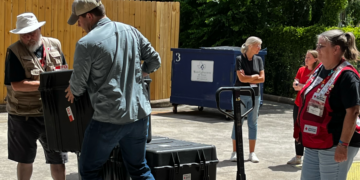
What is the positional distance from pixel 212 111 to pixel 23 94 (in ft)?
25.1

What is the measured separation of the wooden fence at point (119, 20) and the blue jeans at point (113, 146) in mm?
7233

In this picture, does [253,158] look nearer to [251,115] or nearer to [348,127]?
[251,115]

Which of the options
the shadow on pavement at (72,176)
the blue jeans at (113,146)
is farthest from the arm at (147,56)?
the shadow on pavement at (72,176)

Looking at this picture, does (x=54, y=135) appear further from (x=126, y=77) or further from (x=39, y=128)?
(x=126, y=77)

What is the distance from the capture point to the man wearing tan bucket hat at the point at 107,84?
3.58 meters

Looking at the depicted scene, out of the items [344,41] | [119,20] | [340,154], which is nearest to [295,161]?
[340,154]

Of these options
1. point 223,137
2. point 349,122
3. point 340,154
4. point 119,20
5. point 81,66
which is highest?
point 119,20

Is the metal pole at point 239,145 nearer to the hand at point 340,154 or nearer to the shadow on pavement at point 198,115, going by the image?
the hand at point 340,154

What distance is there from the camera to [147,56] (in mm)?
3951

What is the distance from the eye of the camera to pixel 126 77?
3674 millimetres

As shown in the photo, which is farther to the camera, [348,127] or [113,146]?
[113,146]

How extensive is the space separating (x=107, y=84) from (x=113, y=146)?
495mm

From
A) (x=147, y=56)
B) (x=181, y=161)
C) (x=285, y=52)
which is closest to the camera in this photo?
(x=147, y=56)

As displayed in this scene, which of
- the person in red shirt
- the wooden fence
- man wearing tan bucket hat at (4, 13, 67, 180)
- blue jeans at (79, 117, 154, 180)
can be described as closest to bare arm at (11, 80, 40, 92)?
man wearing tan bucket hat at (4, 13, 67, 180)
